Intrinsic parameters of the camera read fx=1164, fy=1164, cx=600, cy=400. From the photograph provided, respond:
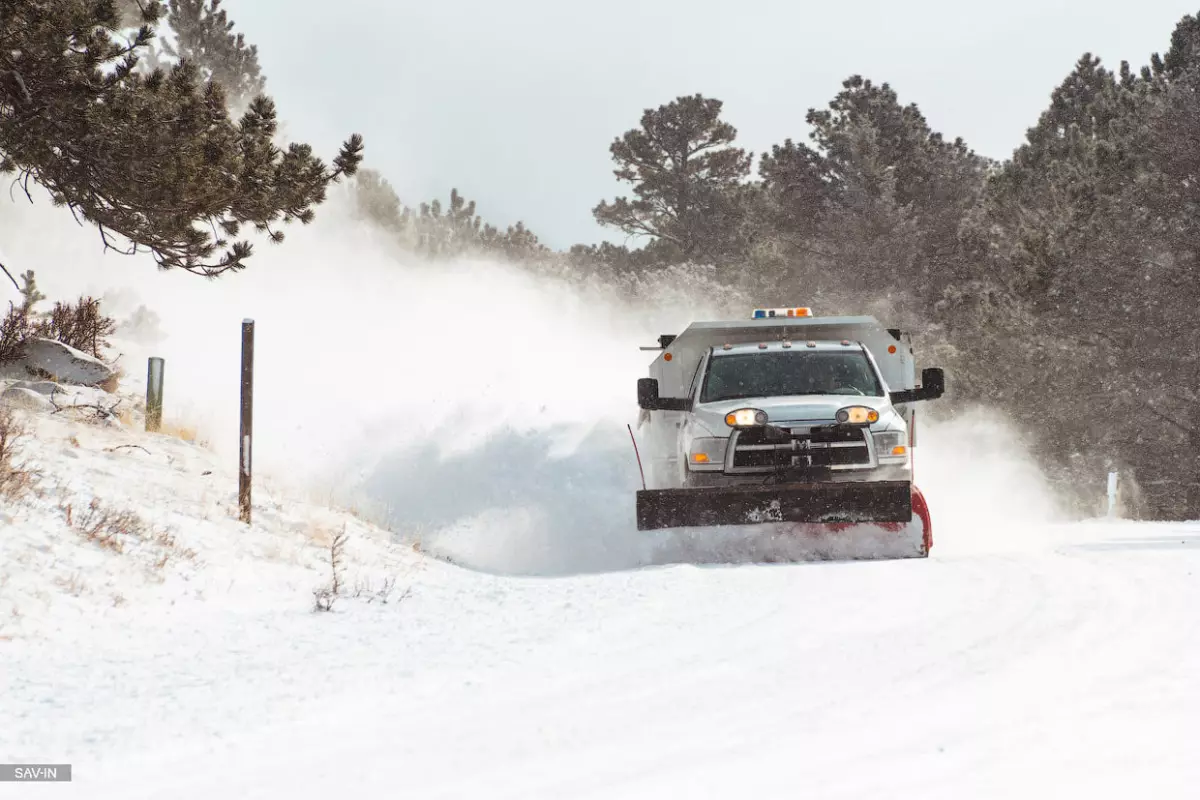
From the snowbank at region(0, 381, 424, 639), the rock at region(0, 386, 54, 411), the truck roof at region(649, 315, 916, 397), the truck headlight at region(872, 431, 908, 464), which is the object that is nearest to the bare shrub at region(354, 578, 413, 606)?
the snowbank at region(0, 381, 424, 639)

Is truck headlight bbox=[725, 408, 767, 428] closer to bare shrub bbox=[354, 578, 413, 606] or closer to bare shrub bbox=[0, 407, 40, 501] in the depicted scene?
bare shrub bbox=[354, 578, 413, 606]

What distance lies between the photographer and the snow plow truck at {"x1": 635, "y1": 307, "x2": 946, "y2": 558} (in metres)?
9.36

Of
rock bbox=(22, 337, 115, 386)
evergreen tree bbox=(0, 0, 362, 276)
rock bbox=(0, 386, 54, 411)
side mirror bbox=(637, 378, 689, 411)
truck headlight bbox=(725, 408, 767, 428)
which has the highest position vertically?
evergreen tree bbox=(0, 0, 362, 276)

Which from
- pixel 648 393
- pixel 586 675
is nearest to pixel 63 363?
pixel 648 393

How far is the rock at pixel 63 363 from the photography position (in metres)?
13.8

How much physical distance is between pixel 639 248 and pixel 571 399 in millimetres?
43785

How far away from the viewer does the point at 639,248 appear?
6056cm

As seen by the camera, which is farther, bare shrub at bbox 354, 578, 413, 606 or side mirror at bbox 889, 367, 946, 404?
side mirror at bbox 889, 367, 946, 404

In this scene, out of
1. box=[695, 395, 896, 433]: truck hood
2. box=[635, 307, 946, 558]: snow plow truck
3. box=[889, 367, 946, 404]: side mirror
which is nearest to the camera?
box=[635, 307, 946, 558]: snow plow truck

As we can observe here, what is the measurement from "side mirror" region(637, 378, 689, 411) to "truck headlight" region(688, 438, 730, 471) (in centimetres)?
68

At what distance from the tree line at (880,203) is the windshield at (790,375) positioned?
4.34m

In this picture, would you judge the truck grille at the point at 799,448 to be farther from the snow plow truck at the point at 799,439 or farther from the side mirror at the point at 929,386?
the side mirror at the point at 929,386

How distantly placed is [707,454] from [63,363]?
8.44m

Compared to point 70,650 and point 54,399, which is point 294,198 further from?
point 70,650
